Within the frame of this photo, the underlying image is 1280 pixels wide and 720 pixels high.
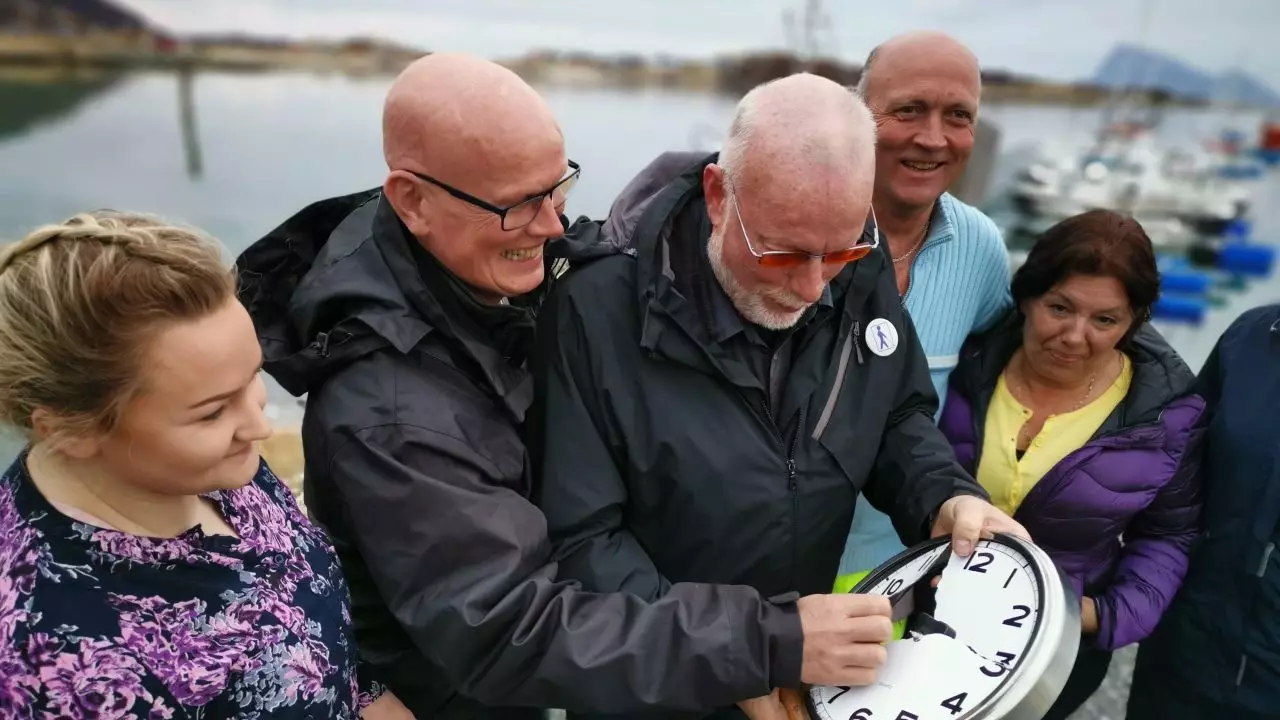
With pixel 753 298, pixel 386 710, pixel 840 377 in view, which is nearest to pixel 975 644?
pixel 840 377

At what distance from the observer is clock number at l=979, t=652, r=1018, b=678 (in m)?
1.16

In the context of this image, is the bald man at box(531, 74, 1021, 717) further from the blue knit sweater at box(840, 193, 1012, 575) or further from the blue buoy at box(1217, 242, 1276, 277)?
the blue buoy at box(1217, 242, 1276, 277)

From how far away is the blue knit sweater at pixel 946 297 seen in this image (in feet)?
6.68

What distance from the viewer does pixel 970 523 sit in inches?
55.0

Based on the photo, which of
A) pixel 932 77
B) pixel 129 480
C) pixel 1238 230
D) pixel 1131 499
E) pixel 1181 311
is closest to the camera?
pixel 129 480

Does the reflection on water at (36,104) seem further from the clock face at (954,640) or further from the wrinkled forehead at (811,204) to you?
the clock face at (954,640)

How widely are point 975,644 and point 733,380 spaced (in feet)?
1.91

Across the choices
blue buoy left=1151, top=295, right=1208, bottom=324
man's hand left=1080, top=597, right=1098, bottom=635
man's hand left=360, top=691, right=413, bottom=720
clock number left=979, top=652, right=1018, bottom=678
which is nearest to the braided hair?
man's hand left=360, top=691, right=413, bottom=720

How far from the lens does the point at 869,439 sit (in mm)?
1566

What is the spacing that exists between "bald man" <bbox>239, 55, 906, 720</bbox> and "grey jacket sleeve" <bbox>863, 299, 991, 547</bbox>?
41 cm

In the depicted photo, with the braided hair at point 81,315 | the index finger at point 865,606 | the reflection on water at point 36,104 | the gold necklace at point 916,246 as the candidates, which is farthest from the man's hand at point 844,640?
the reflection on water at point 36,104

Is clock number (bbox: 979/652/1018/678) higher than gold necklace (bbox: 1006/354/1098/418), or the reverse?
gold necklace (bbox: 1006/354/1098/418)

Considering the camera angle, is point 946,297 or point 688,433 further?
point 946,297

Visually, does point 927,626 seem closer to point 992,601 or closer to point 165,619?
point 992,601
